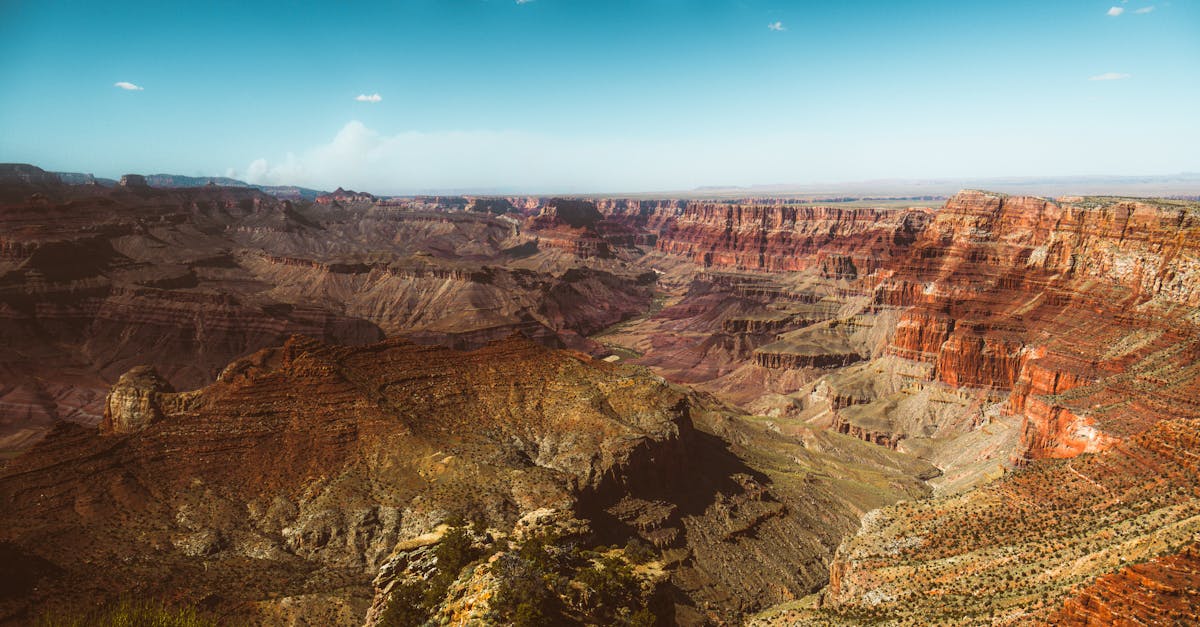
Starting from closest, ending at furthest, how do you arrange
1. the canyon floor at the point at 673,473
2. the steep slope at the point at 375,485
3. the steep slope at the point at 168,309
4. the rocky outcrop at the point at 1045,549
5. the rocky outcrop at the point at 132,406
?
1. the rocky outcrop at the point at 1045,549
2. the canyon floor at the point at 673,473
3. the steep slope at the point at 375,485
4. the rocky outcrop at the point at 132,406
5. the steep slope at the point at 168,309

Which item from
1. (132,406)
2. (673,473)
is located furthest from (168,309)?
(673,473)

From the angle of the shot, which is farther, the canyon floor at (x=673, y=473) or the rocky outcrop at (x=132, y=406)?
the rocky outcrop at (x=132, y=406)

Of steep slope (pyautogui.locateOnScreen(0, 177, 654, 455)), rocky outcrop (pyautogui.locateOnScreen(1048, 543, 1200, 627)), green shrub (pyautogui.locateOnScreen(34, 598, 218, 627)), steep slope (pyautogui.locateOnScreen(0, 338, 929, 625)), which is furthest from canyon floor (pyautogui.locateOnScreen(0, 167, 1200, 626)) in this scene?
steep slope (pyautogui.locateOnScreen(0, 177, 654, 455))

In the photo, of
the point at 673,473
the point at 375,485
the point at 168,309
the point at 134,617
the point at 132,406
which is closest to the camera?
the point at 134,617

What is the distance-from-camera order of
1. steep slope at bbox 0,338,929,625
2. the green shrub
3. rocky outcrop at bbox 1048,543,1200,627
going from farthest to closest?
steep slope at bbox 0,338,929,625
the green shrub
rocky outcrop at bbox 1048,543,1200,627

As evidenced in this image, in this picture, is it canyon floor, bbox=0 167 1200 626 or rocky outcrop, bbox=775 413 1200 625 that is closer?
rocky outcrop, bbox=775 413 1200 625

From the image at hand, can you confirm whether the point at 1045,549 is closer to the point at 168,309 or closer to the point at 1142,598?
the point at 1142,598

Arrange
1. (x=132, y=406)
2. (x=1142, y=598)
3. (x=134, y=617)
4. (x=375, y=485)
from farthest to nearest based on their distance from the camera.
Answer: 1. (x=132, y=406)
2. (x=375, y=485)
3. (x=134, y=617)
4. (x=1142, y=598)

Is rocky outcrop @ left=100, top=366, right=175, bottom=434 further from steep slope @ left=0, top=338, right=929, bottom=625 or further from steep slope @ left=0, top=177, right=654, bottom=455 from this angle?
steep slope @ left=0, top=177, right=654, bottom=455

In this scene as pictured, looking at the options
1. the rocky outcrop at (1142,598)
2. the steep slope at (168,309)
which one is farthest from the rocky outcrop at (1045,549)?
the steep slope at (168,309)

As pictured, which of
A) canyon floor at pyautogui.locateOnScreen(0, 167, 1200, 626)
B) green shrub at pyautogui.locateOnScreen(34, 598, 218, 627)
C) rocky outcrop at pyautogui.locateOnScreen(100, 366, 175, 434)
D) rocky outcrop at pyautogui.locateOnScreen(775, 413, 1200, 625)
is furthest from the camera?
rocky outcrop at pyautogui.locateOnScreen(100, 366, 175, 434)

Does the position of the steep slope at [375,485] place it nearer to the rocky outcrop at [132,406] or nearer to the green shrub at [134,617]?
the rocky outcrop at [132,406]

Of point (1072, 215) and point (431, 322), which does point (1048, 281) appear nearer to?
point (1072, 215)
